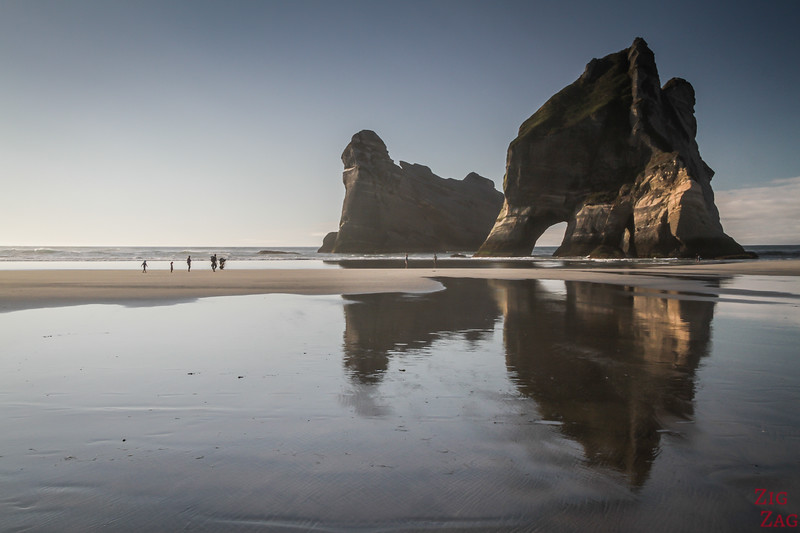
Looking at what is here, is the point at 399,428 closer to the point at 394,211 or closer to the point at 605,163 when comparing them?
the point at 605,163

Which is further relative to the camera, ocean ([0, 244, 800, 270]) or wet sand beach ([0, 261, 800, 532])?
ocean ([0, 244, 800, 270])

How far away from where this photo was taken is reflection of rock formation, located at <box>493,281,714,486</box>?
192 inches

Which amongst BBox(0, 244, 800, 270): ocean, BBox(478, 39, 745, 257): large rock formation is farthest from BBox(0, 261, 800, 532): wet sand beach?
BBox(478, 39, 745, 257): large rock formation

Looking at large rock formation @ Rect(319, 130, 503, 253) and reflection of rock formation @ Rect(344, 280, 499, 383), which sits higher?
large rock formation @ Rect(319, 130, 503, 253)

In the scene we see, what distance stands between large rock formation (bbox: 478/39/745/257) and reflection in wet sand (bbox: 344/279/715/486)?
53163 mm

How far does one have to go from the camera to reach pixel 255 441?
187 inches

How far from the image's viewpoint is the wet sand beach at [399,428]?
3.45m

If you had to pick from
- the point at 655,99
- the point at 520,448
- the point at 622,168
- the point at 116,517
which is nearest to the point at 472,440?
the point at 520,448

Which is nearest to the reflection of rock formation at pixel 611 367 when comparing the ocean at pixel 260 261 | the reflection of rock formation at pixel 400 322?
the reflection of rock formation at pixel 400 322

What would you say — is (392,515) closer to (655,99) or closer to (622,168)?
(622,168)

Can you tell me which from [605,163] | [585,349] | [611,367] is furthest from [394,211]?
[611,367]

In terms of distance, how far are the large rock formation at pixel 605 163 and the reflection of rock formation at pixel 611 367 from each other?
181ft

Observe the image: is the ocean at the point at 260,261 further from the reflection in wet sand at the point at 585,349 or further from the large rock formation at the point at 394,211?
the large rock formation at the point at 394,211

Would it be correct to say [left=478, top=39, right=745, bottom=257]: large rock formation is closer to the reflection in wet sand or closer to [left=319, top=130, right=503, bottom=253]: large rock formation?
[left=319, top=130, right=503, bottom=253]: large rock formation
